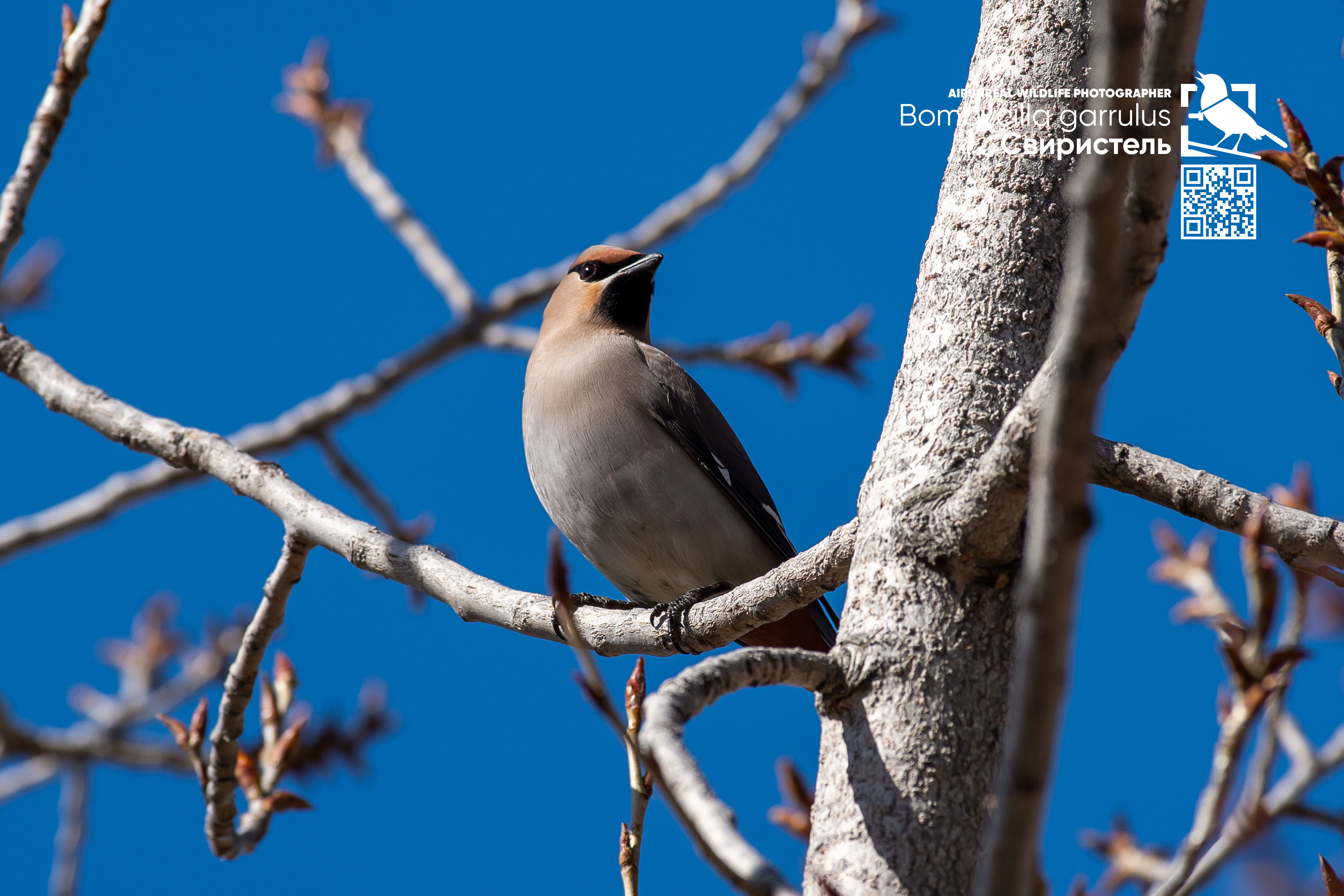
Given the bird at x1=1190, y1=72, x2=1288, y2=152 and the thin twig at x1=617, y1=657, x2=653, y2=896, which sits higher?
the bird at x1=1190, y1=72, x2=1288, y2=152

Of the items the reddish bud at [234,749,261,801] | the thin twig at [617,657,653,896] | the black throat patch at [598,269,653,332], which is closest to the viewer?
the thin twig at [617,657,653,896]

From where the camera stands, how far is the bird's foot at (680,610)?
10.3ft

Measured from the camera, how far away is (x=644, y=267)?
6184 millimetres

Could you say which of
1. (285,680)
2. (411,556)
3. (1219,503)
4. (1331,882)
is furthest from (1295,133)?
(285,680)

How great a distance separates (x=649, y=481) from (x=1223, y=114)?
2362mm

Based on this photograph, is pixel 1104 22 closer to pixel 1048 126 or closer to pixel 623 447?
pixel 1048 126

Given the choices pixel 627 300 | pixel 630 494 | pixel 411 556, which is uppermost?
pixel 627 300

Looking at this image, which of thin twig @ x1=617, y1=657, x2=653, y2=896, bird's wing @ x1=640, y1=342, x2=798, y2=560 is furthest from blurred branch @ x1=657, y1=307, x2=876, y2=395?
thin twig @ x1=617, y1=657, x2=653, y2=896

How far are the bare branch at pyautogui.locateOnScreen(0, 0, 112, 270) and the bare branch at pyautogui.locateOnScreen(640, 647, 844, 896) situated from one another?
9.62 ft

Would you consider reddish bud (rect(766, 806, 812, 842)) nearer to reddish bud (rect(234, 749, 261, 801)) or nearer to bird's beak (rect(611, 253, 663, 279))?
reddish bud (rect(234, 749, 261, 801))

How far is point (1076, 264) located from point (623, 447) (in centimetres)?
367

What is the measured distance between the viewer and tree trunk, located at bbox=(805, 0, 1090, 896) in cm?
241

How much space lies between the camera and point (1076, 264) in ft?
4.36

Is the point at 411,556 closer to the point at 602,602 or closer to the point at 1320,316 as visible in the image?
the point at 602,602
